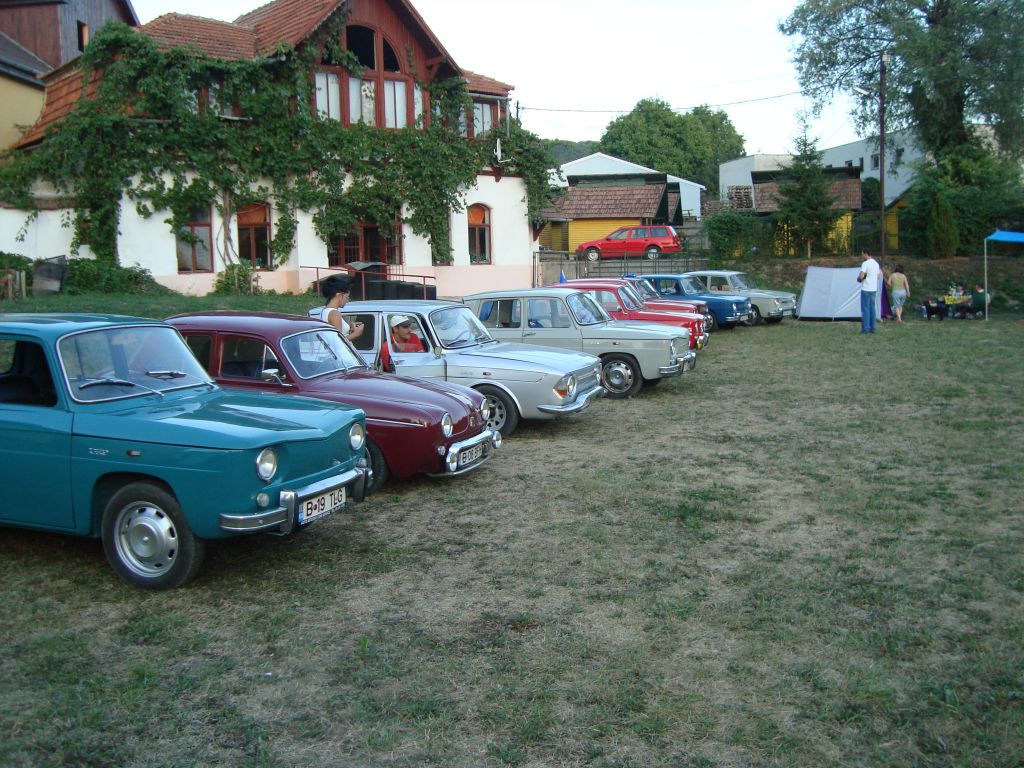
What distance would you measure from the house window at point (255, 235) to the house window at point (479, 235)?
257 inches

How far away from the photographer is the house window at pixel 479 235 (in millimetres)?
28953

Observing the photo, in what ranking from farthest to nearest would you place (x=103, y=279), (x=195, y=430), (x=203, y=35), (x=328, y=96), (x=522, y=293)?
(x=328, y=96) → (x=203, y=35) → (x=103, y=279) → (x=522, y=293) → (x=195, y=430)

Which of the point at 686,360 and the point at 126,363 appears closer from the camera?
the point at 126,363

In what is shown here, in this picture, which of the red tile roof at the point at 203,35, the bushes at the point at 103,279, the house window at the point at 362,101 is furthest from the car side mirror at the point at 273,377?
the house window at the point at 362,101

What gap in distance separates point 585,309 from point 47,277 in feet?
44.8

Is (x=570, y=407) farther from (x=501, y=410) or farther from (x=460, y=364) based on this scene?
(x=460, y=364)

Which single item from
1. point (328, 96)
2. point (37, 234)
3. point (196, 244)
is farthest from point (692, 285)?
point (37, 234)

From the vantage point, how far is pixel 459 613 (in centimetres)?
538

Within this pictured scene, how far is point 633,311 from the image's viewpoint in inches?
618

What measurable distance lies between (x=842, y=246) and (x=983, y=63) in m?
8.59

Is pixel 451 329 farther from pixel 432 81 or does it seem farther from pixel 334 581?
pixel 432 81

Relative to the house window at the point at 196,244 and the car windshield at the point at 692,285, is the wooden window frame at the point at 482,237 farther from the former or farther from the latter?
the house window at the point at 196,244

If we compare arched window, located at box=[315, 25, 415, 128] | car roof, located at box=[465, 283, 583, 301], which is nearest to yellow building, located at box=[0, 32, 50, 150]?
arched window, located at box=[315, 25, 415, 128]

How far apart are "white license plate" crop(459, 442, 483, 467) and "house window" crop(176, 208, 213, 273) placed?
58.9 feet
